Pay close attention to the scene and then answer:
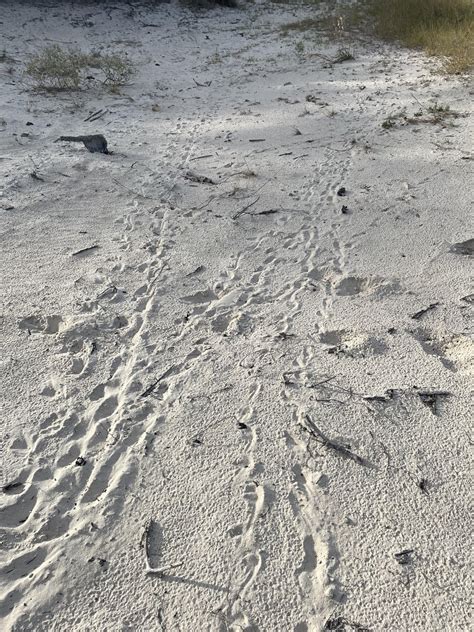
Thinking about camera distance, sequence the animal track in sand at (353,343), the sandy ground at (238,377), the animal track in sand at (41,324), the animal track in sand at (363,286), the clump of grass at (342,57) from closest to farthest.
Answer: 1. the sandy ground at (238,377)
2. the animal track in sand at (353,343)
3. the animal track in sand at (41,324)
4. the animal track in sand at (363,286)
5. the clump of grass at (342,57)

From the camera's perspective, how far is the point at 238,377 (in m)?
3.04

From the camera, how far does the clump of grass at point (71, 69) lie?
24.8 feet

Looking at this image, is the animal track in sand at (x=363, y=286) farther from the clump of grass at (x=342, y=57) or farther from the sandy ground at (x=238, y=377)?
the clump of grass at (x=342, y=57)

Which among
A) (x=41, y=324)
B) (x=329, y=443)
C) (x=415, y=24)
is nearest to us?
(x=329, y=443)

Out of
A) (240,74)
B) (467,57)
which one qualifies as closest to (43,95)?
(240,74)

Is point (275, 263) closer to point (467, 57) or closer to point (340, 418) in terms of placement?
point (340, 418)

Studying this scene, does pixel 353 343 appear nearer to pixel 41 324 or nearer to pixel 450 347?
pixel 450 347

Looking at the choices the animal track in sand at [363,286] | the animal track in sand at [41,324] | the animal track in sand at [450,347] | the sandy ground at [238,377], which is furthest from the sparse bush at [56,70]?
the animal track in sand at [450,347]

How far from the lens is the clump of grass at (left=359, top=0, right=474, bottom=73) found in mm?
7559

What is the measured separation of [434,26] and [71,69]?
6103 mm

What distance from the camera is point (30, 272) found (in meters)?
3.95

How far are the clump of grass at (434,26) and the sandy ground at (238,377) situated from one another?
6.67 feet

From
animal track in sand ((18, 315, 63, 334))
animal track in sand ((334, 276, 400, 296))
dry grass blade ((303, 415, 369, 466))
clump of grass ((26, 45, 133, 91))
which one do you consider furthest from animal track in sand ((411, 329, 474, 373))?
clump of grass ((26, 45, 133, 91))

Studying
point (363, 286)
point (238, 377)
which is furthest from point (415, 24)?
point (238, 377)
